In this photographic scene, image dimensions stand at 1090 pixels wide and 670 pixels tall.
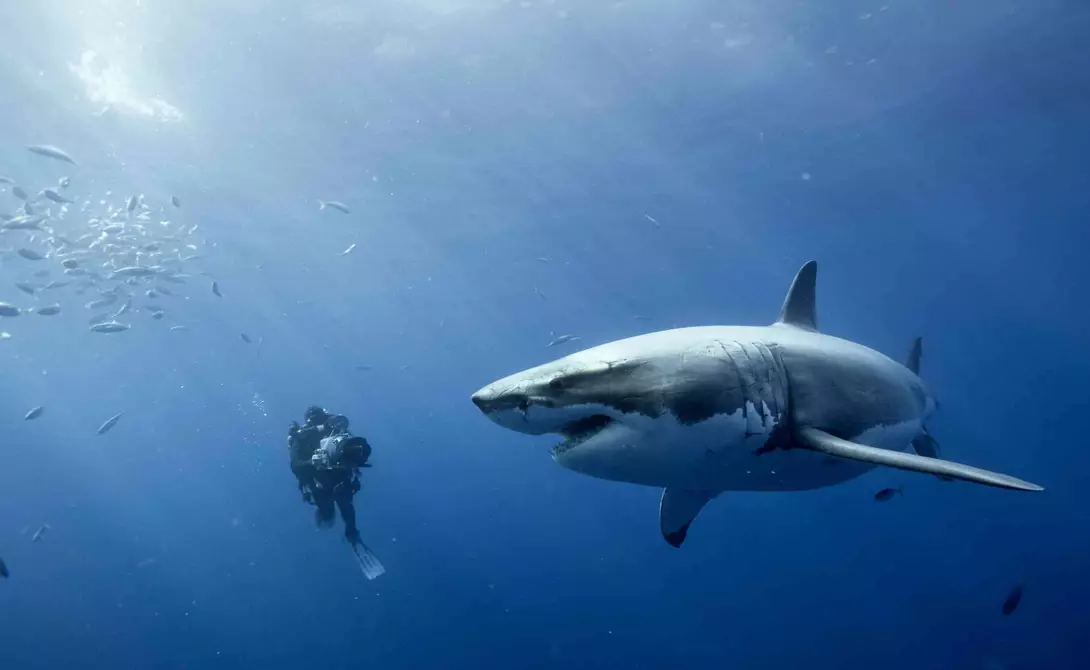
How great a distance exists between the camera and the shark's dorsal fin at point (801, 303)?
5.34 metres

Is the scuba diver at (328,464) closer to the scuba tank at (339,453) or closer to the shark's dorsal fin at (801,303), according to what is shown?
the scuba tank at (339,453)

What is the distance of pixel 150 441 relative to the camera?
12244cm

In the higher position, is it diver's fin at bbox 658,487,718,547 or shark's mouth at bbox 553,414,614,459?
shark's mouth at bbox 553,414,614,459

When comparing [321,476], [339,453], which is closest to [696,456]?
[339,453]

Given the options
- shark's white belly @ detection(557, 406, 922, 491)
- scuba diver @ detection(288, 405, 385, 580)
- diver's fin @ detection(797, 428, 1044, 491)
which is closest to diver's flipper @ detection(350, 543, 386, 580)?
scuba diver @ detection(288, 405, 385, 580)

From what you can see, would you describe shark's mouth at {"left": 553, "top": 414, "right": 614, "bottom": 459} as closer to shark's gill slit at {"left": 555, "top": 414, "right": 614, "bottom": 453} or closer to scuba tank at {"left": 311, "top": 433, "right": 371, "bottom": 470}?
shark's gill slit at {"left": 555, "top": 414, "right": 614, "bottom": 453}

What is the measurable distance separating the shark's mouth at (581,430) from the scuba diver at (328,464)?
291 inches

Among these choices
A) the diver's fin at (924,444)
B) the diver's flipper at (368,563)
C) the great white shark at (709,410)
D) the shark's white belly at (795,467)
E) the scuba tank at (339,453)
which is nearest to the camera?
the great white shark at (709,410)

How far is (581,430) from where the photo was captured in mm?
2863

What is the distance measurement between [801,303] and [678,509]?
2028mm

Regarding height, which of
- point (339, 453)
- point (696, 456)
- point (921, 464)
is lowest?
point (921, 464)

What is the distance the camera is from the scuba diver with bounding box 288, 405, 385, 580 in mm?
9578

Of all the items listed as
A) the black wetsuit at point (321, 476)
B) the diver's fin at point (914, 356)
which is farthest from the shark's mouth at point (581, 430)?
the black wetsuit at point (321, 476)

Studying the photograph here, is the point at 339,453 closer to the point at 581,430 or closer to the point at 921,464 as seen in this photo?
the point at 581,430
